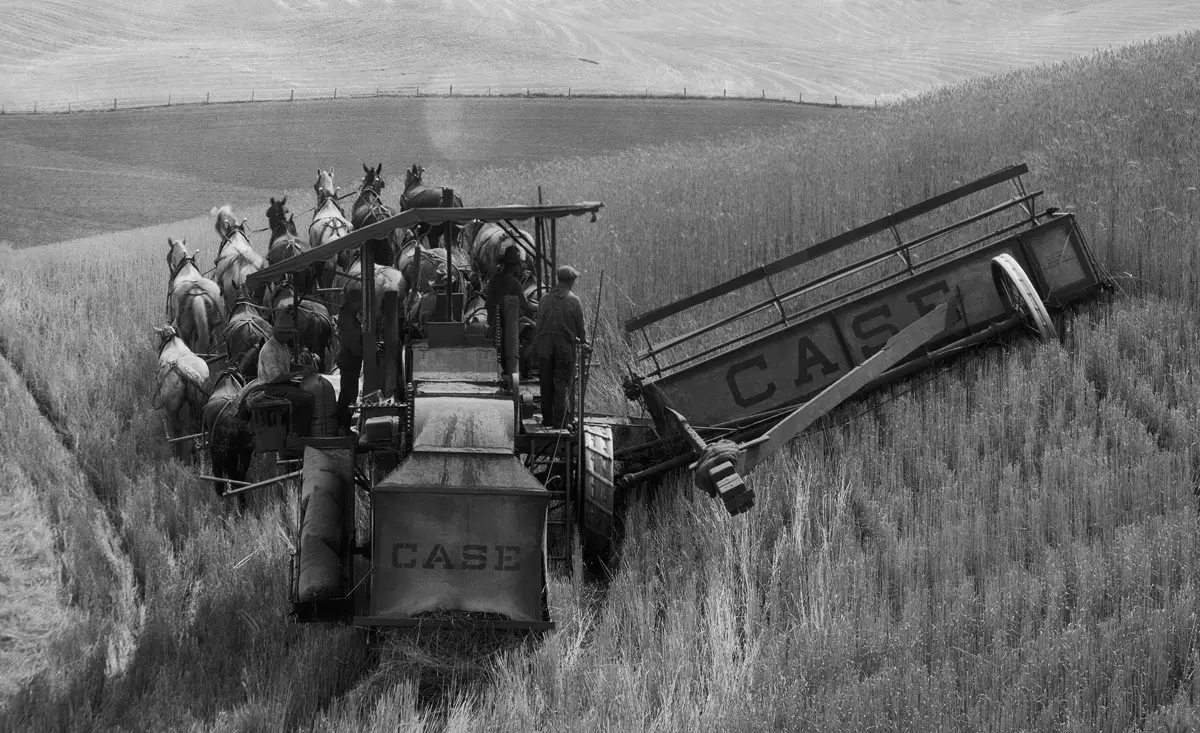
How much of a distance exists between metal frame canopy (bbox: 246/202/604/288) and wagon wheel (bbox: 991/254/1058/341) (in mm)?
3673

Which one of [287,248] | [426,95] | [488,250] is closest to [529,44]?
[426,95]

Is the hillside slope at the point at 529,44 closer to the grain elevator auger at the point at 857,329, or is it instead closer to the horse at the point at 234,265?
the horse at the point at 234,265

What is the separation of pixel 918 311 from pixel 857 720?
16.4 ft

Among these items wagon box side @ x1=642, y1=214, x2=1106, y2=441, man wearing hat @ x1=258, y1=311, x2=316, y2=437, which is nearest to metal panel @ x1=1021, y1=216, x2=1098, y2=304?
wagon box side @ x1=642, y1=214, x2=1106, y2=441

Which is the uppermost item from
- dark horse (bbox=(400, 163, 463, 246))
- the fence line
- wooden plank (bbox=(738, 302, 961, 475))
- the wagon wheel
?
the fence line

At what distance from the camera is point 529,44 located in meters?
62.1

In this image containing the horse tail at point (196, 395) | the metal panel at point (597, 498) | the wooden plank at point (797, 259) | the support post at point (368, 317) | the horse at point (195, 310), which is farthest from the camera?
the horse at point (195, 310)

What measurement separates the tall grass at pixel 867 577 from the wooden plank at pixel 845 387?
53 cm

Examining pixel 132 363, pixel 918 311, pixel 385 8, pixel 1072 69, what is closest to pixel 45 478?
pixel 132 363

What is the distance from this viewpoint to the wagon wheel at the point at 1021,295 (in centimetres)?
1112

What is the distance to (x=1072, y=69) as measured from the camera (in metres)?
25.0

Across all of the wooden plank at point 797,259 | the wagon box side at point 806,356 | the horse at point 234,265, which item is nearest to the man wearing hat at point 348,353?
the wooden plank at point 797,259

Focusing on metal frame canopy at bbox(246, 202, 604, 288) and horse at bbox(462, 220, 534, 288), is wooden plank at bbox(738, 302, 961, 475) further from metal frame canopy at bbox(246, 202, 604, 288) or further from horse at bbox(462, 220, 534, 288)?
horse at bbox(462, 220, 534, 288)

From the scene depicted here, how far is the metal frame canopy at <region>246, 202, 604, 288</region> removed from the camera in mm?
9414
